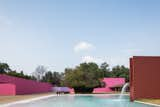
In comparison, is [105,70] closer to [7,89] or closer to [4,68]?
[4,68]

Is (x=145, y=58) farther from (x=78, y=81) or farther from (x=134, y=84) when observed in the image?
(x=78, y=81)

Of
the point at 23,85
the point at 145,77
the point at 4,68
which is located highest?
the point at 4,68

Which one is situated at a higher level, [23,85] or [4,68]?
[4,68]

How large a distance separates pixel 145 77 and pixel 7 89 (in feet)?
75.8

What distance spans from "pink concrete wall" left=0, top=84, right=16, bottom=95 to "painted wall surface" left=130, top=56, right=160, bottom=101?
21.8 metres

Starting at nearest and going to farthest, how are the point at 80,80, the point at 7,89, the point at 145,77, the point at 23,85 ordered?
the point at 145,77 → the point at 7,89 → the point at 23,85 → the point at 80,80

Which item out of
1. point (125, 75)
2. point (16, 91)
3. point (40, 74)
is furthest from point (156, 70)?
point (40, 74)

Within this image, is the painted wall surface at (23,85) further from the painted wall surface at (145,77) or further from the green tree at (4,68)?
the painted wall surface at (145,77)

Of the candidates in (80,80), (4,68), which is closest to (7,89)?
(80,80)

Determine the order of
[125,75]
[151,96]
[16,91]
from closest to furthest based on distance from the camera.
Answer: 1. [151,96]
2. [16,91]
3. [125,75]

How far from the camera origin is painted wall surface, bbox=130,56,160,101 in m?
28.4

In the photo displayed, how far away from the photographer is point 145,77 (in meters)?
28.5

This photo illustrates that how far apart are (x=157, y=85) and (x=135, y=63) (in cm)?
268

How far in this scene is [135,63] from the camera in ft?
93.0
